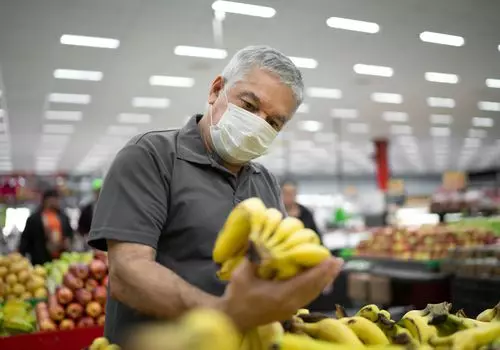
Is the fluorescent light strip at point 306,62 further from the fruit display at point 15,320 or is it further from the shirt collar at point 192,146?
the shirt collar at point 192,146

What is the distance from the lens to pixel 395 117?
14.4 metres

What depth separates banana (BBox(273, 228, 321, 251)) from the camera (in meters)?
0.92

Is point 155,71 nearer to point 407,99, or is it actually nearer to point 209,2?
point 209,2

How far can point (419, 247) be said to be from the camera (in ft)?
22.2

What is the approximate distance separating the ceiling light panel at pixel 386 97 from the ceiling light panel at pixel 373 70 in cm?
175

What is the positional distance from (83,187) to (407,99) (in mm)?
16938

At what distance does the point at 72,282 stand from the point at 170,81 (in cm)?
731

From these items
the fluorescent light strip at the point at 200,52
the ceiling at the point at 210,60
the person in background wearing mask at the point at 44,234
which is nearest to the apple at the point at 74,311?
the ceiling at the point at 210,60

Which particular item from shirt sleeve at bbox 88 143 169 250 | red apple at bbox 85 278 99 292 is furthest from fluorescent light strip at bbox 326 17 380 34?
shirt sleeve at bbox 88 143 169 250

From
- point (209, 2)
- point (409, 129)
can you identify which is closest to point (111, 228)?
point (209, 2)

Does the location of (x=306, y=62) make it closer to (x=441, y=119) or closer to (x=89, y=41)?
(x=89, y=41)

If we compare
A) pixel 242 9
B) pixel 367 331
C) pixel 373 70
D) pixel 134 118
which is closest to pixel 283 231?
pixel 367 331

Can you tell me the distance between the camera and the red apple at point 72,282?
10.7 ft

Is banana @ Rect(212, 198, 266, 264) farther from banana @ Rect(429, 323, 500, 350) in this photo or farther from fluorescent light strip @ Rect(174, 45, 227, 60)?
fluorescent light strip @ Rect(174, 45, 227, 60)
